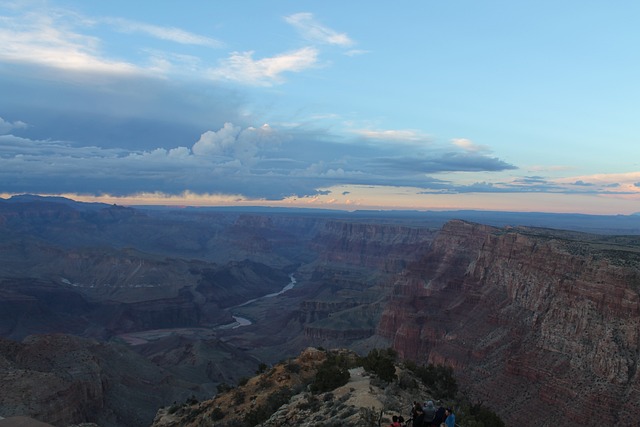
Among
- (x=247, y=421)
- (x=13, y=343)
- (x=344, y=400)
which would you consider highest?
(x=344, y=400)

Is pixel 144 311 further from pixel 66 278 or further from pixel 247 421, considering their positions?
pixel 247 421

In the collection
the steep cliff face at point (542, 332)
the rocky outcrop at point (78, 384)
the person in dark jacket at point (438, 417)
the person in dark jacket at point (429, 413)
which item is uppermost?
the person in dark jacket at point (429, 413)

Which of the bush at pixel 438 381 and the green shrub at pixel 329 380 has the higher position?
the green shrub at pixel 329 380

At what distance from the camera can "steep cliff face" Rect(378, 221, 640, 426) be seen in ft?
151

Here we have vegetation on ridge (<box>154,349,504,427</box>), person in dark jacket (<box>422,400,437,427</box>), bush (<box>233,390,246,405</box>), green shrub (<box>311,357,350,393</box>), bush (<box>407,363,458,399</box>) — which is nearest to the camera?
person in dark jacket (<box>422,400,437,427</box>)

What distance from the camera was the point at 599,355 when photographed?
4784 cm

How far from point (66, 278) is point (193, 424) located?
7247 inches

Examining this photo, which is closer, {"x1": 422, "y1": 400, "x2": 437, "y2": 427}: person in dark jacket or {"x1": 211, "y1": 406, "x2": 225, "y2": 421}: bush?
{"x1": 422, "y1": 400, "x2": 437, "y2": 427}: person in dark jacket

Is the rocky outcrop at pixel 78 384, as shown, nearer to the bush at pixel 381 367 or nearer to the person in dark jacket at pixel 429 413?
the bush at pixel 381 367

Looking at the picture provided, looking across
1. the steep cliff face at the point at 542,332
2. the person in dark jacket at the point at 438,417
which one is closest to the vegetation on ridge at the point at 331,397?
the person in dark jacket at the point at 438,417

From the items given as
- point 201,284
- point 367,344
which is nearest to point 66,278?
point 201,284

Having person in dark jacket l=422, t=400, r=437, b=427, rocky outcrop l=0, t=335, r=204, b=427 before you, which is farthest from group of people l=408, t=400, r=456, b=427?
rocky outcrop l=0, t=335, r=204, b=427

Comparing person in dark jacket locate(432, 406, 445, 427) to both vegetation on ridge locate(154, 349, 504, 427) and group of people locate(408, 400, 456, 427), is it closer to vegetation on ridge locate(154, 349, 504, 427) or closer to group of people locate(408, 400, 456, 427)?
group of people locate(408, 400, 456, 427)

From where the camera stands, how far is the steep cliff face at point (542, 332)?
4612 centimetres
